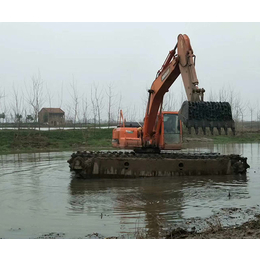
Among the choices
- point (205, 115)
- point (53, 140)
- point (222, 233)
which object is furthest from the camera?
point (53, 140)

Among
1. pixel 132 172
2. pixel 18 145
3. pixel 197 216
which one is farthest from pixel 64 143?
pixel 197 216

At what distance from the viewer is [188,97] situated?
1082 cm

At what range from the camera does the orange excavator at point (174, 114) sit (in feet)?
33.7

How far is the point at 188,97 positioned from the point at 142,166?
11.3 feet

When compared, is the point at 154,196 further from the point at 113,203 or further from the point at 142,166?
the point at 142,166

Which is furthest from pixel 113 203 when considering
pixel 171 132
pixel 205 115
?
pixel 171 132

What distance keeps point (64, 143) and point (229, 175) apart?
64.6 feet

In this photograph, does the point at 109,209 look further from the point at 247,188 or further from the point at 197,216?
the point at 247,188

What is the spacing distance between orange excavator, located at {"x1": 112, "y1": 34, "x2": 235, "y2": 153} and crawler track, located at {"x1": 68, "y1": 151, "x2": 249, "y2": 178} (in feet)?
4.26

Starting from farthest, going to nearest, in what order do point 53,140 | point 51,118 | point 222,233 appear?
point 51,118
point 53,140
point 222,233

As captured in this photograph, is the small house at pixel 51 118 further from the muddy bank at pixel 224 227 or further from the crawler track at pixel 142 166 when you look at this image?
the muddy bank at pixel 224 227

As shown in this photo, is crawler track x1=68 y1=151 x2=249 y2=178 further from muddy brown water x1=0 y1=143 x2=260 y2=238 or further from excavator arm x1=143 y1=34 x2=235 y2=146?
excavator arm x1=143 y1=34 x2=235 y2=146

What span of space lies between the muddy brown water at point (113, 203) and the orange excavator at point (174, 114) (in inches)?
78.8

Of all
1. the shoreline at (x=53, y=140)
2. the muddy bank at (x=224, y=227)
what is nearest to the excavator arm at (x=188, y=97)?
the muddy bank at (x=224, y=227)
